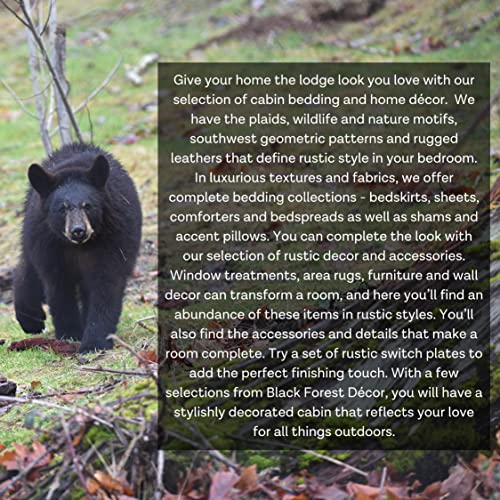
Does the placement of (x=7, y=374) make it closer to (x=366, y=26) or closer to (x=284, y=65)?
(x=284, y=65)

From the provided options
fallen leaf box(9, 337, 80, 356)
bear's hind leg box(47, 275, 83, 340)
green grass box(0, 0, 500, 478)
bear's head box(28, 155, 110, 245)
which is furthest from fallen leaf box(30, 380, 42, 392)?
bear's hind leg box(47, 275, 83, 340)

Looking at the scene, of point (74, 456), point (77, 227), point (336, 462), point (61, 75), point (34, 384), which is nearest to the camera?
point (74, 456)

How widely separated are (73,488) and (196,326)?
8.47ft

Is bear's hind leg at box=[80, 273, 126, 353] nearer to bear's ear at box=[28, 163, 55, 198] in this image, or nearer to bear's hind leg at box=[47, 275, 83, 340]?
bear's hind leg at box=[47, 275, 83, 340]

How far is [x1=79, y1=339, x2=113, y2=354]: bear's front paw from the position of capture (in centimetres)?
601

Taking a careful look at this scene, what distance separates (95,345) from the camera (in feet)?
19.8

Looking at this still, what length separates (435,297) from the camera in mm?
3693

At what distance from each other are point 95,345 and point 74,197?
106cm

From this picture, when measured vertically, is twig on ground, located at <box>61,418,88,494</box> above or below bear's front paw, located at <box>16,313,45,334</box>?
below

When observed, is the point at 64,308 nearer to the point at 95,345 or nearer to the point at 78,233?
the point at 95,345

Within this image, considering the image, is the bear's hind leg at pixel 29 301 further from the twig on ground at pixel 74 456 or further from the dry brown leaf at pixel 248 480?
the dry brown leaf at pixel 248 480

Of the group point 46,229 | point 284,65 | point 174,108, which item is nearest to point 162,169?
point 174,108

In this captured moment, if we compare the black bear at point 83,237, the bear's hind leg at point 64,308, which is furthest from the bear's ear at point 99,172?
the bear's hind leg at point 64,308

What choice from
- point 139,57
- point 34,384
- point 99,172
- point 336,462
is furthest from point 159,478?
point 139,57
